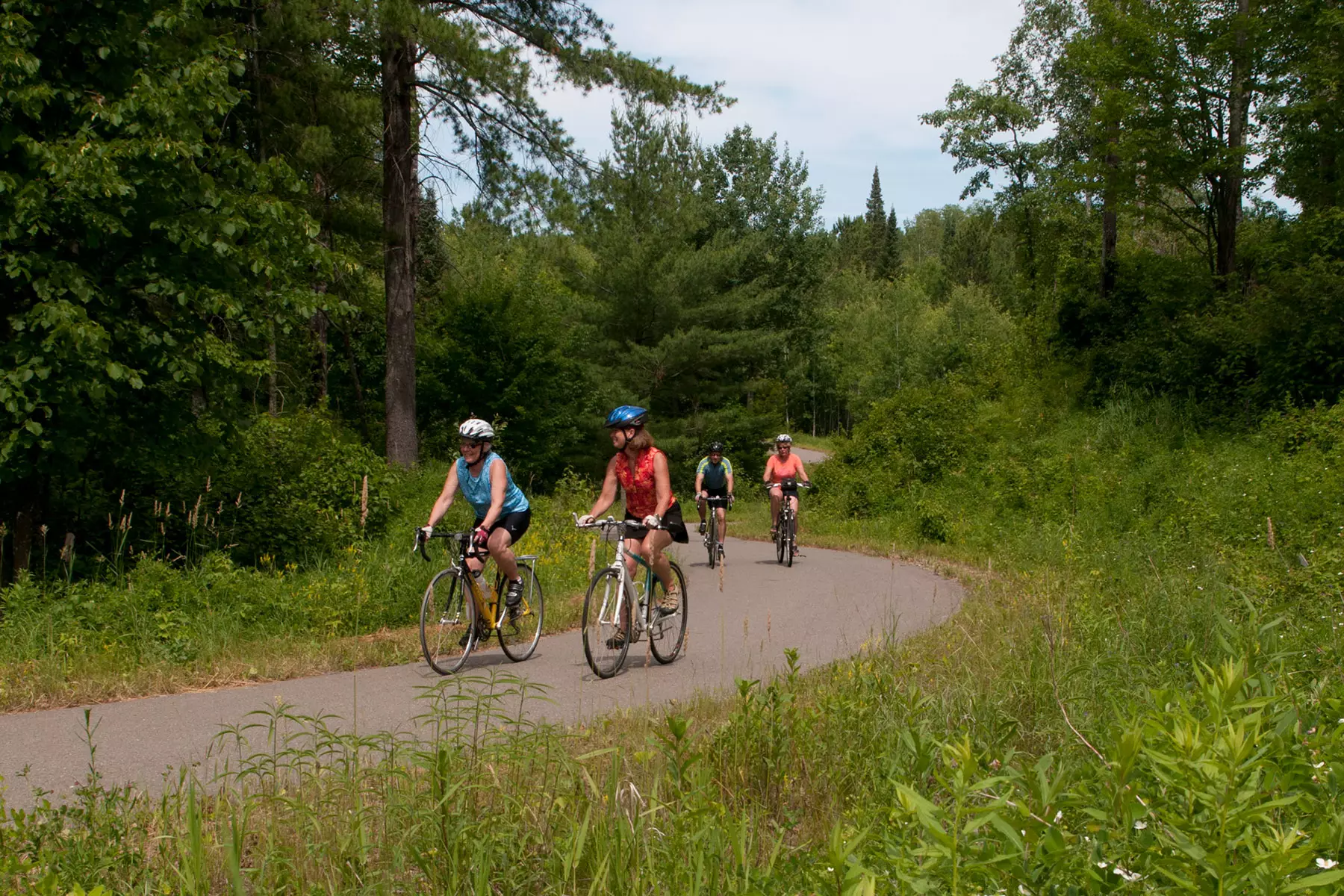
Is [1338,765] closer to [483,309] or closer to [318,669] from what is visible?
[318,669]

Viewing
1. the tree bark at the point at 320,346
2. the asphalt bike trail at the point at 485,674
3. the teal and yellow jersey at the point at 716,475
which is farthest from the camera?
the tree bark at the point at 320,346

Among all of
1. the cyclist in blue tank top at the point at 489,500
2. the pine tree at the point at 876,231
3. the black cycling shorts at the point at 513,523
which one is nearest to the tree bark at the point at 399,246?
the cyclist in blue tank top at the point at 489,500

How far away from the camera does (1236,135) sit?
21719mm

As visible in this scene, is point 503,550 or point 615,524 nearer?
point 615,524

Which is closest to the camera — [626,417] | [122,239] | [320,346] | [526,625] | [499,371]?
[626,417]

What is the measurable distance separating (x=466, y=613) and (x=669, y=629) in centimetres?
175

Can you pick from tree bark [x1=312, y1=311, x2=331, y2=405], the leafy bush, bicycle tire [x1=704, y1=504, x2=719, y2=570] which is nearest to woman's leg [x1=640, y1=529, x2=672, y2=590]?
the leafy bush

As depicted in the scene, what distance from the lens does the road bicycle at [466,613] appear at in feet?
28.3

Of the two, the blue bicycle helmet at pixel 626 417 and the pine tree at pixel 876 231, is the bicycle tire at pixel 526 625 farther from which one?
the pine tree at pixel 876 231

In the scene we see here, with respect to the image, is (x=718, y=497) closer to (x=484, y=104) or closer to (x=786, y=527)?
(x=786, y=527)

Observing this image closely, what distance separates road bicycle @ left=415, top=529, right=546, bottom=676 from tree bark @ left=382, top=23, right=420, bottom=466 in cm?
1023

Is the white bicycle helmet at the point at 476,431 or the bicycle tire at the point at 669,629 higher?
the white bicycle helmet at the point at 476,431

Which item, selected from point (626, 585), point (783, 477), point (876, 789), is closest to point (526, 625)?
point (626, 585)

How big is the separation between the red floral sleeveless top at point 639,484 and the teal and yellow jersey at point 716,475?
26.2 feet
